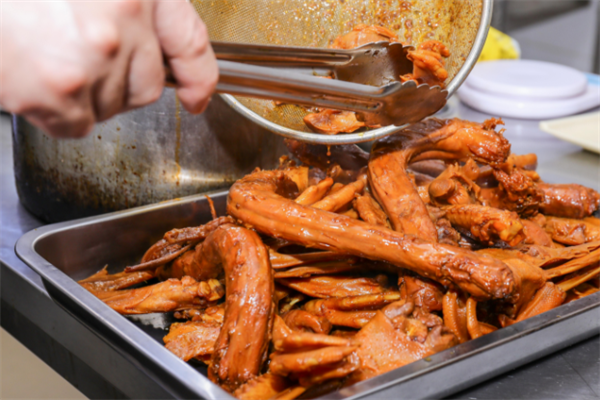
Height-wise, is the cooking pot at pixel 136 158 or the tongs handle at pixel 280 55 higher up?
the tongs handle at pixel 280 55

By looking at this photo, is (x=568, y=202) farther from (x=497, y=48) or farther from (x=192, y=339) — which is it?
(x=497, y=48)

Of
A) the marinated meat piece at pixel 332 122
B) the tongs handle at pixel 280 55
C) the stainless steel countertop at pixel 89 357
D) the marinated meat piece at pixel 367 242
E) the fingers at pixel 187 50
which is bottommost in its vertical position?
the stainless steel countertop at pixel 89 357

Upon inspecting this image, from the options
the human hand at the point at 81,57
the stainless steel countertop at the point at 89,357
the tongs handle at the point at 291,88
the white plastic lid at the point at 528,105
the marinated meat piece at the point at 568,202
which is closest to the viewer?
the human hand at the point at 81,57

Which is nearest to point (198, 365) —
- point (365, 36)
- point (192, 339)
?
point (192, 339)

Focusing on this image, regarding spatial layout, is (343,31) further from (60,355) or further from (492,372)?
(60,355)

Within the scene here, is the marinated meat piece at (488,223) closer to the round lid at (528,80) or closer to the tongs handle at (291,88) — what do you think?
the tongs handle at (291,88)

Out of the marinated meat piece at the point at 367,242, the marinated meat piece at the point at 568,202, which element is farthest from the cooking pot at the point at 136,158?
the marinated meat piece at the point at 568,202

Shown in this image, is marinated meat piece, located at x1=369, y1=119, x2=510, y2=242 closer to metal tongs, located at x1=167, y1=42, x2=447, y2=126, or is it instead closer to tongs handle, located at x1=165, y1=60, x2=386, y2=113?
metal tongs, located at x1=167, y1=42, x2=447, y2=126

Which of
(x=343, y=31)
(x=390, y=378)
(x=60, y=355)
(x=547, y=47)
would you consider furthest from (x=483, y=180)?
(x=547, y=47)

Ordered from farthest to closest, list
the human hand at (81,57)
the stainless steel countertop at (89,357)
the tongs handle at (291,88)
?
the stainless steel countertop at (89,357) → the tongs handle at (291,88) → the human hand at (81,57)
